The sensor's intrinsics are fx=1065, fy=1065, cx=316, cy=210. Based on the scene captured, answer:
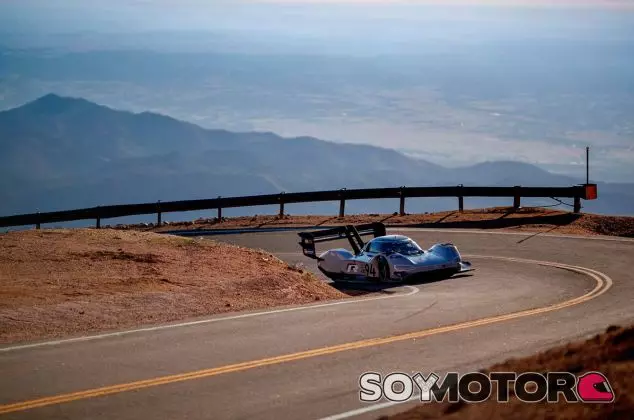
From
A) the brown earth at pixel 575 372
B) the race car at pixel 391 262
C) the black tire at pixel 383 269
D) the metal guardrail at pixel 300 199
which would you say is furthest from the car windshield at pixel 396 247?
the metal guardrail at pixel 300 199

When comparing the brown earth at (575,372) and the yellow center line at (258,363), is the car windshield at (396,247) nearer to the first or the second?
the yellow center line at (258,363)

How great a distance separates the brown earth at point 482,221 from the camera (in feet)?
125

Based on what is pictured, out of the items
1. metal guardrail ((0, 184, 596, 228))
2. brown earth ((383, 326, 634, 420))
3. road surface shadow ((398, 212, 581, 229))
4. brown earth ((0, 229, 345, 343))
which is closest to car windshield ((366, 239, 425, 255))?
brown earth ((0, 229, 345, 343))

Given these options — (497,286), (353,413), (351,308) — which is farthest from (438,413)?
(497,286)

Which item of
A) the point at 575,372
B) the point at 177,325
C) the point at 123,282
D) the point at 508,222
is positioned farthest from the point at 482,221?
the point at 575,372

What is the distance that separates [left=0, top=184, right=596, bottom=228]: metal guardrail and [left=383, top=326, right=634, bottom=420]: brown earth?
92.6 ft

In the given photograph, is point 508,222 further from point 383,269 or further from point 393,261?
point 393,261

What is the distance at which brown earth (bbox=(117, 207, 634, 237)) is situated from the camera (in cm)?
3800

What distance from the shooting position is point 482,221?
132 feet

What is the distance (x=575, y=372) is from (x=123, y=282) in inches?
505

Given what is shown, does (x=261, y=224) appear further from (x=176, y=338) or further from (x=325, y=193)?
(x=176, y=338)

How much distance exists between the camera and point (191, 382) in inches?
536

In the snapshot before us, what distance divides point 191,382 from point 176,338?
301 centimetres

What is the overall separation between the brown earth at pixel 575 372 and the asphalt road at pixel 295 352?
1195 millimetres
